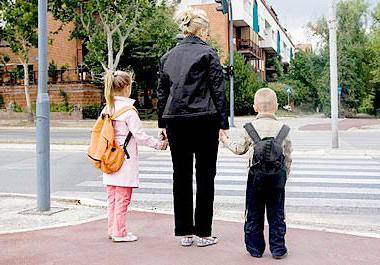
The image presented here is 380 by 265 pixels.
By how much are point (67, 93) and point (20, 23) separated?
10602mm

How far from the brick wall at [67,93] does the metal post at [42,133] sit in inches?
1409

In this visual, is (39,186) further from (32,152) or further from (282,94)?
(282,94)

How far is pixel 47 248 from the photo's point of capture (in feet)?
17.6

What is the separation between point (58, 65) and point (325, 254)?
43699 mm

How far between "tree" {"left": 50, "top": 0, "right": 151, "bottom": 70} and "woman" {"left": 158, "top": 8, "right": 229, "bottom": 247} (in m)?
28.9

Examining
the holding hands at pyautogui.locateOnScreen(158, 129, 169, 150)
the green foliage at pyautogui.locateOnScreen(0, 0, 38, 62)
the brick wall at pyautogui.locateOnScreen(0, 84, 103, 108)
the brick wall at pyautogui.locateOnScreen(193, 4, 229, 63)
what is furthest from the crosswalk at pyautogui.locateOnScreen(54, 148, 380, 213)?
the brick wall at pyautogui.locateOnScreen(193, 4, 229, 63)

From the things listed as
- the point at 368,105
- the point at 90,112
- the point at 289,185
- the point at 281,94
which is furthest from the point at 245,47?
the point at 289,185

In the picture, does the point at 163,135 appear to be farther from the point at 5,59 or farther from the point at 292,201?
the point at 5,59

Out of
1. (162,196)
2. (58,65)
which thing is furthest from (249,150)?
(58,65)

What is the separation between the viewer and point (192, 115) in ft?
16.3

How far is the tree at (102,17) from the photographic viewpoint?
33719 mm

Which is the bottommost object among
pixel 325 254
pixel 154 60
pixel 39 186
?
pixel 325 254

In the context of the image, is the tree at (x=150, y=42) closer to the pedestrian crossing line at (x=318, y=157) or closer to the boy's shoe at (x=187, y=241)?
the pedestrian crossing line at (x=318, y=157)

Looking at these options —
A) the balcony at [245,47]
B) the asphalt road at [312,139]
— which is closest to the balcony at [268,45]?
the balcony at [245,47]
